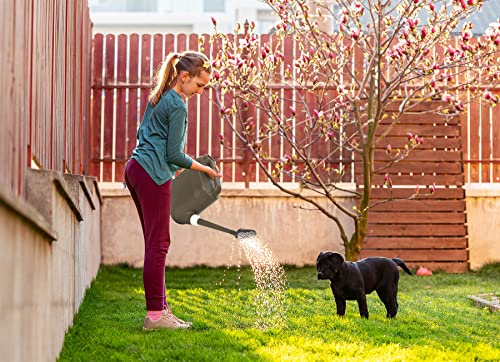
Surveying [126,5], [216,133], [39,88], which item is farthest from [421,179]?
[126,5]

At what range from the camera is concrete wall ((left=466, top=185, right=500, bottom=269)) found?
931 cm

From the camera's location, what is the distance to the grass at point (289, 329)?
3877 mm

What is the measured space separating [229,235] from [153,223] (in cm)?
474

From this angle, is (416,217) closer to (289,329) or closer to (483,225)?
(483,225)

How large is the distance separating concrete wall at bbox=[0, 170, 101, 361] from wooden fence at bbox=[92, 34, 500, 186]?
4.92 metres

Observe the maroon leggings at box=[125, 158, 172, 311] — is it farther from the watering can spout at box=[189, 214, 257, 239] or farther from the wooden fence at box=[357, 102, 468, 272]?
the wooden fence at box=[357, 102, 468, 272]

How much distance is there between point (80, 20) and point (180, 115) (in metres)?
3.07

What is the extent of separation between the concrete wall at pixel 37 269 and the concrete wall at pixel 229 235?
14.6 feet

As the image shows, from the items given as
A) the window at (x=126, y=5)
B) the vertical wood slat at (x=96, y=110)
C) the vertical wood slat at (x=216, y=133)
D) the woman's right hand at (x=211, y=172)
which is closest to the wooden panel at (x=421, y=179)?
the vertical wood slat at (x=216, y=133)

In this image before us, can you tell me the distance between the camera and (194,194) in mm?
4836

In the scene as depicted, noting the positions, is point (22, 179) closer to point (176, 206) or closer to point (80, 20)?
point (176, 206)

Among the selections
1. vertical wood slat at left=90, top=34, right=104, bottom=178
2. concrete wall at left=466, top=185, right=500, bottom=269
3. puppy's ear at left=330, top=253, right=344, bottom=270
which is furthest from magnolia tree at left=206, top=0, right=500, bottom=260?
puppy's ear at left=330, top=253, right=344, bottom=270

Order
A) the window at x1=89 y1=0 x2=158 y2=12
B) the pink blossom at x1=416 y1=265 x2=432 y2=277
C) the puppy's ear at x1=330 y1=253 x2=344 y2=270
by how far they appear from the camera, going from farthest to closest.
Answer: the window at x1=89 y1=0 x2=158 y2=12 → the pink blossom at x1=416 y1=265 x2=432 y2=277 → the puppy's ear at x1=330 y1=253 x2=344 y2=270

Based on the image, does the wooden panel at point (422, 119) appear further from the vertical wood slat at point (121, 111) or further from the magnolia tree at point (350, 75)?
the vertical wood slat at point (121, 111)
